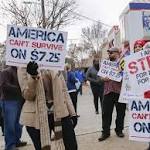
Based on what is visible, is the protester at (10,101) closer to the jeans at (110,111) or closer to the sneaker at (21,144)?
the sneaker at (21,144)

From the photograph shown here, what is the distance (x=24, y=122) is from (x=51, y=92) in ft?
1.55

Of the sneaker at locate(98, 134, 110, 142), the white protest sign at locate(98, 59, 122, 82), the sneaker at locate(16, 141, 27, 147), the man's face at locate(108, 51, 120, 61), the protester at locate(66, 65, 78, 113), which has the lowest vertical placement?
the sneaker at locate(16, 141, 27, 147)

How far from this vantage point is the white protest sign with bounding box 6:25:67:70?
245 inches

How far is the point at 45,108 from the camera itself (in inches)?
234

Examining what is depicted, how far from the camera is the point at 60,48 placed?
637 centimetres

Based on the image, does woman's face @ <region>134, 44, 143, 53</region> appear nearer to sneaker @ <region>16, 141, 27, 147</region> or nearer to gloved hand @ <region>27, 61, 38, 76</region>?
gloved hand @ <region>27, 61, 38, 76</region>

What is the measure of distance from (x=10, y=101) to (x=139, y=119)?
2734 millimetres

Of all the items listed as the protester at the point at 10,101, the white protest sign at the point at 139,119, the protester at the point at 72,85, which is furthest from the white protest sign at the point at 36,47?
the protester at the point at 72,85

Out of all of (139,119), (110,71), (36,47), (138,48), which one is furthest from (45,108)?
(110,71)

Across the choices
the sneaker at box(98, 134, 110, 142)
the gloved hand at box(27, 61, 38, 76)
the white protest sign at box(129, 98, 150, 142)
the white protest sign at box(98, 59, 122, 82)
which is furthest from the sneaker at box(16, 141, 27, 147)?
the gloved hand at box(27, 61, 38, 76)

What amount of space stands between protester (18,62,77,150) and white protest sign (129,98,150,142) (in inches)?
44.7

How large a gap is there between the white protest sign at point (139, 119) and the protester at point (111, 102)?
2.39m

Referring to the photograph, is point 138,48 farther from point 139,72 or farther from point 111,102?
point 111,102

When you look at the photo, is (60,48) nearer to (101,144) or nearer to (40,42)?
(40,42)
